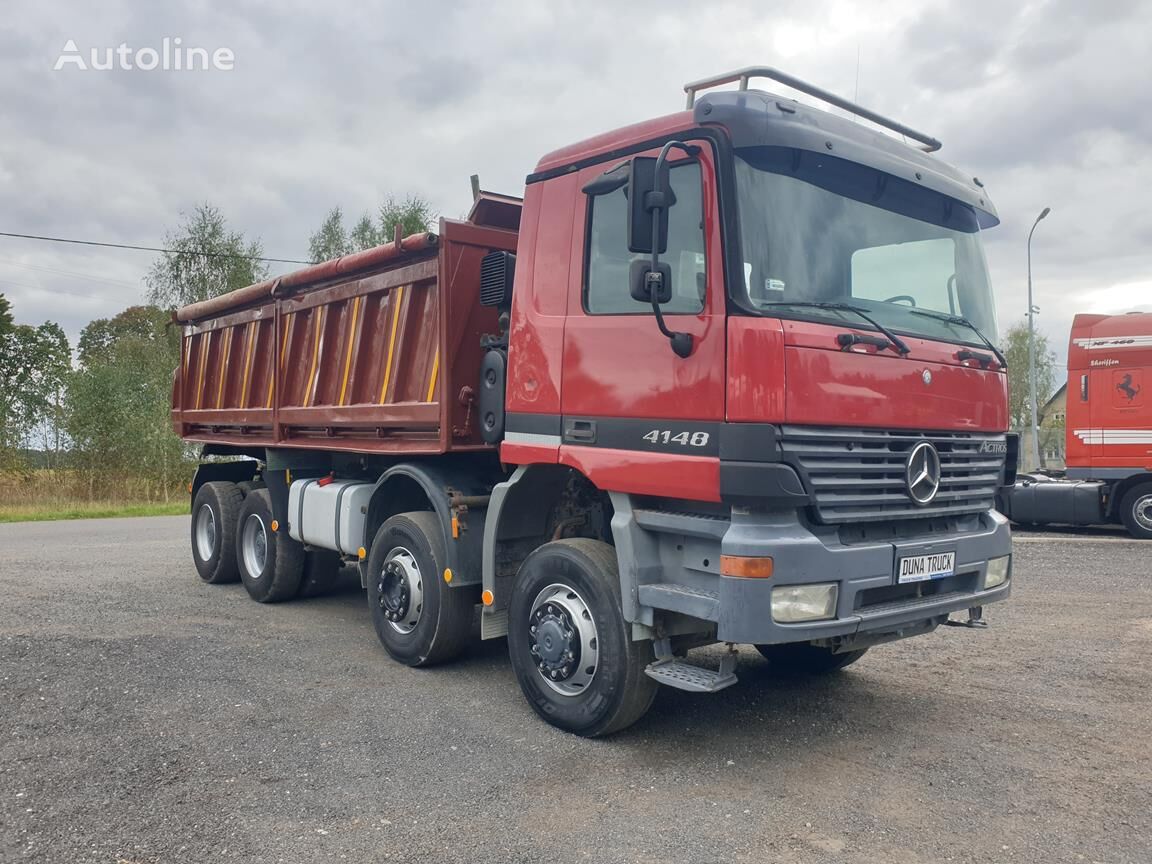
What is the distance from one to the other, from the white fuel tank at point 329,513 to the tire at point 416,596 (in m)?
0.55

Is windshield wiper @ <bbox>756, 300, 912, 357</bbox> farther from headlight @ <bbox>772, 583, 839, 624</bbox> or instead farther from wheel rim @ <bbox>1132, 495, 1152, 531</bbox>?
wheel rim @ <bbox>1132, 495, 1152, 531</bbox>

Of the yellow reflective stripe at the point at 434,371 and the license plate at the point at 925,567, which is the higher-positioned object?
the yellow reflective stripe at the point at 434,371

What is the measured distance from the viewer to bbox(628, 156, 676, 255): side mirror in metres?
4.09

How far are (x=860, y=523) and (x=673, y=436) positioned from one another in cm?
96

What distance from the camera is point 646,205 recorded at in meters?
4.09

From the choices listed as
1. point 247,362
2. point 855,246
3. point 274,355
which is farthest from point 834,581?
point 247,362

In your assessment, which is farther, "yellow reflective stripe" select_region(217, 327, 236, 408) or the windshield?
"yellow reflective stripe" select_region(217, 327, 236, 408)

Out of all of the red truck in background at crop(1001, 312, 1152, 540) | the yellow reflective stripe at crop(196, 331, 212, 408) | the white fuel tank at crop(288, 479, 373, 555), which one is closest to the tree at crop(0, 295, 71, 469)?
the yellow reflective stripe at crop(196, 331, 212, 408)

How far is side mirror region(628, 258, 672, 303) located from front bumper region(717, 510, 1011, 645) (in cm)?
103

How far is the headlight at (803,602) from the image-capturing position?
399 centimetres

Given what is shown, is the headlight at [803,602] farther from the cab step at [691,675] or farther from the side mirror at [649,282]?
the side mirror at [649,282]

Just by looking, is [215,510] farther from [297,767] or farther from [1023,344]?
[1023,344]

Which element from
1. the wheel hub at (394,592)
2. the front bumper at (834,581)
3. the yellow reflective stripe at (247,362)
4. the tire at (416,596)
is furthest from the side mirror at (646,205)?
the yellow reflective stripe at (247,362)

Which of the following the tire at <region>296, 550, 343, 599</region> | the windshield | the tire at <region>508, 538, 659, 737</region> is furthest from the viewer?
the tire at <region>296, 550, 343, 599</region>
